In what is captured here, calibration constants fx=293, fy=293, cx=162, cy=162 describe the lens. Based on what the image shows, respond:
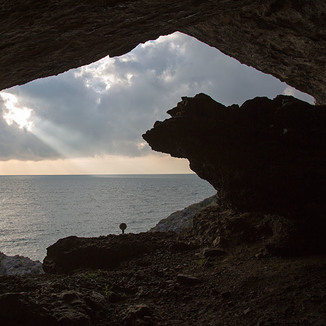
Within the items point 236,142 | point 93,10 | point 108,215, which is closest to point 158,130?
point 236,142

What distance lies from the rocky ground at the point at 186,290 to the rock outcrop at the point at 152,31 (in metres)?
6.34

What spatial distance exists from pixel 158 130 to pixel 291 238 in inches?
233

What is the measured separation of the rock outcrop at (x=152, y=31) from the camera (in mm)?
6582

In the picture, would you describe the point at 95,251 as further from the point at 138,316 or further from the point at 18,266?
the point at 18,266

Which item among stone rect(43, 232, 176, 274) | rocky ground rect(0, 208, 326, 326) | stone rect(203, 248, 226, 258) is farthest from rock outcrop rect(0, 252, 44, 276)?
stone rect(203, 248, 226, 258)

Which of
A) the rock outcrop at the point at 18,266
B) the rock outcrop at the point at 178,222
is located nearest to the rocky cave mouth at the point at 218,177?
the rock outcrop at the point at 18,266

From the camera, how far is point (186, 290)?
8.87 metres

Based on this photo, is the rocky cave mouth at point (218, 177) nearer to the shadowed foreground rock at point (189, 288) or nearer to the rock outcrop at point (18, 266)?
the shadowed foreground rock at point (189, 288)

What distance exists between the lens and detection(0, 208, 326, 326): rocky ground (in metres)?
6.97

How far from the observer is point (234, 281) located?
877cm

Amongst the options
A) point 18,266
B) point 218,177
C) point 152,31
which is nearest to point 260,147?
point 218,177

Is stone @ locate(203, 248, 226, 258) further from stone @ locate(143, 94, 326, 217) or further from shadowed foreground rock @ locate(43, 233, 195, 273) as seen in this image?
stone @ locate(143, 94, 326, 217)

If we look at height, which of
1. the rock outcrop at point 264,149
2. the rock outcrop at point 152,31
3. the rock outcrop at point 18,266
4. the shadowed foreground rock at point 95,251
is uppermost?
the rock outcrop at point 152,31

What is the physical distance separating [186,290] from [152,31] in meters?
8.49
